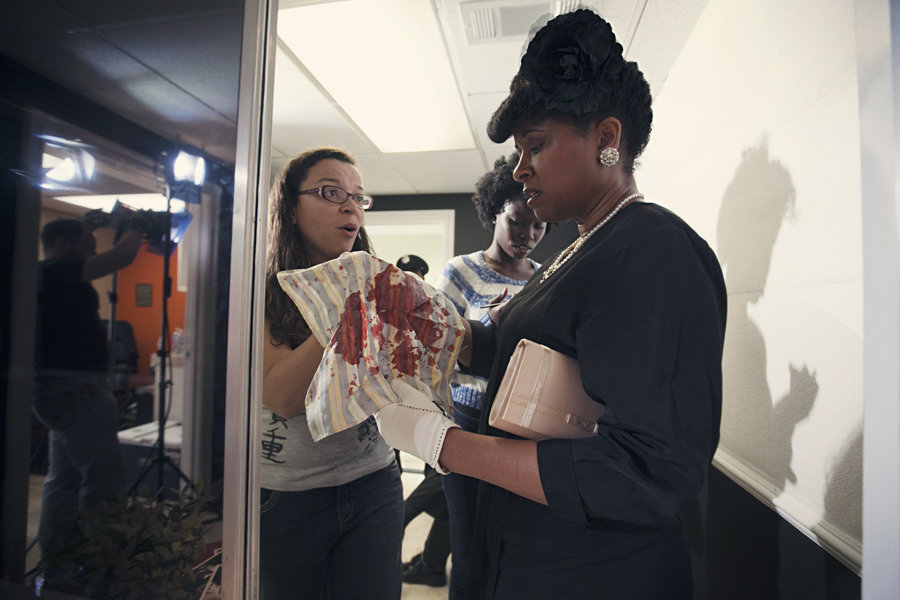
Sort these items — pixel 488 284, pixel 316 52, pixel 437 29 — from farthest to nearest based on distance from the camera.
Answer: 1. pixel 316 52
2. pixel 437 29
3. pixel 488 284

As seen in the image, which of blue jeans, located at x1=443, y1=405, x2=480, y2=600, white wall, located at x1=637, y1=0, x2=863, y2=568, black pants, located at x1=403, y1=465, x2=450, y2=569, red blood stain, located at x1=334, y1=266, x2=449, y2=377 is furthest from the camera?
black pants, located at x1=403, y1=465, x2=450, y2=569

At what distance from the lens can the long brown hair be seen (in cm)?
98

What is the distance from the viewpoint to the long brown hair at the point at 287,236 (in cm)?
98

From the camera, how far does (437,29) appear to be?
199 centimetres

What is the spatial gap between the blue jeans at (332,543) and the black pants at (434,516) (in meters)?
1.34

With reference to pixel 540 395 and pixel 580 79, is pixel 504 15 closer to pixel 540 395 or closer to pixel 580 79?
pixel 580 79

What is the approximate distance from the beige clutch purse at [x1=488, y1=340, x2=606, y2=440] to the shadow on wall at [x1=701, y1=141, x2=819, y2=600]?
657mm

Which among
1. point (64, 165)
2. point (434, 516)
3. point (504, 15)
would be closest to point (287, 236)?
point (64, 165)

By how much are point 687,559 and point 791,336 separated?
0.61m

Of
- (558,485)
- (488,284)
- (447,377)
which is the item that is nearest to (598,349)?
(558,485)

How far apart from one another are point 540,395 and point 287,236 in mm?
751

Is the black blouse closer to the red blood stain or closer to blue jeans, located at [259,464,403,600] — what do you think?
the red blood stain

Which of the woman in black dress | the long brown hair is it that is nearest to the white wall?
the woman in black dress

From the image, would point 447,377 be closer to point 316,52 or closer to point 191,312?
point 191,312
